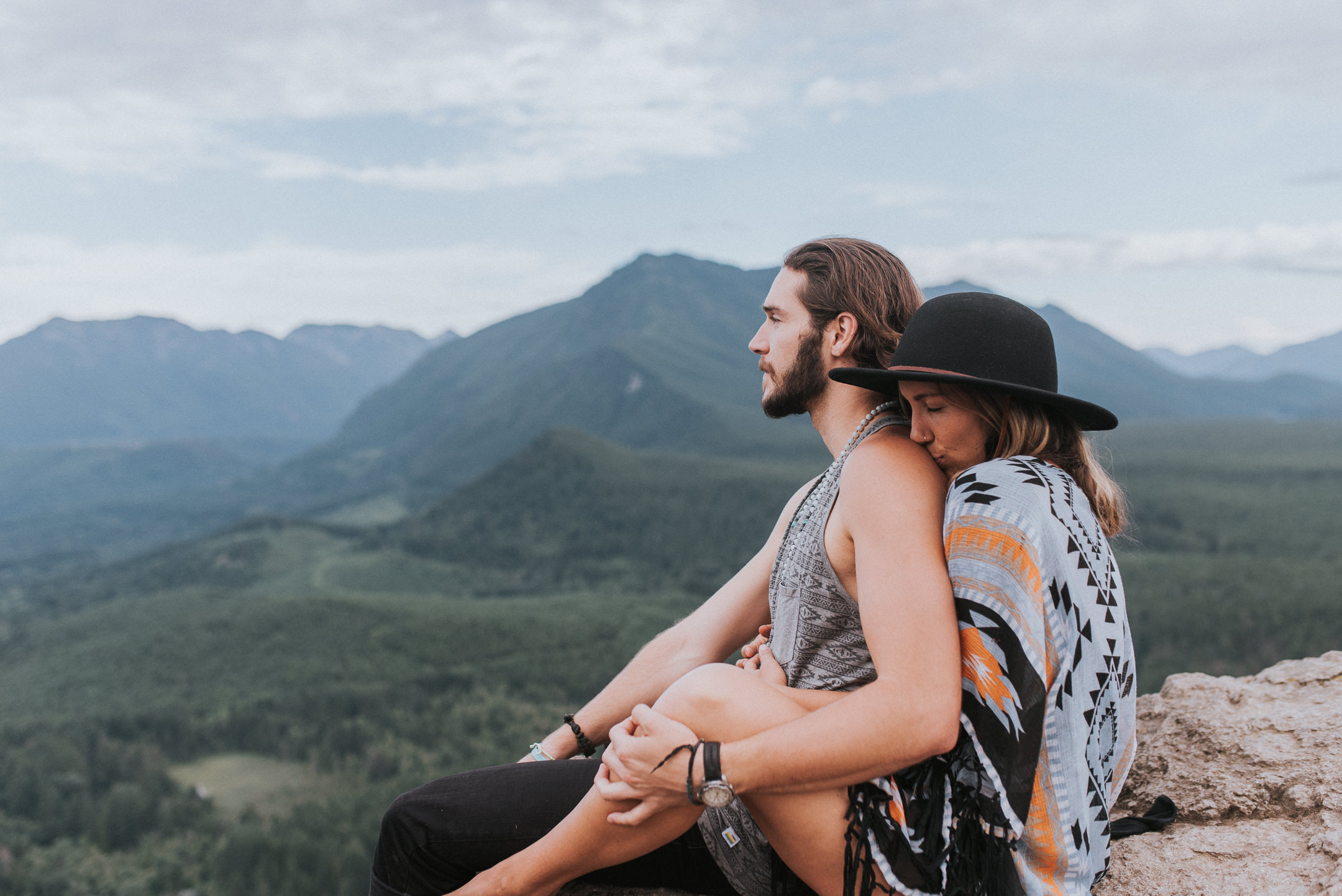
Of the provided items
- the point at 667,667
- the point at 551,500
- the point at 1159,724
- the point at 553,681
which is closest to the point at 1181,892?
the point at 1159,724

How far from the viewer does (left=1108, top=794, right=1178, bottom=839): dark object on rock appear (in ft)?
12.1

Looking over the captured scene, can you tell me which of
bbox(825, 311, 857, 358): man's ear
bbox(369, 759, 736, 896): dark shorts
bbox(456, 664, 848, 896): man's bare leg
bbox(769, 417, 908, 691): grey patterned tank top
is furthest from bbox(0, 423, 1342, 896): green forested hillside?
bbox(825, 311, 857, 358): man's ear

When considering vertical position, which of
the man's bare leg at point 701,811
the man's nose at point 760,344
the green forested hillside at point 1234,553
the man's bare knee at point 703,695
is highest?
the man's nose at point 760,344

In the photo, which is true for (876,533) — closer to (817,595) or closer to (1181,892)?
(817,595)

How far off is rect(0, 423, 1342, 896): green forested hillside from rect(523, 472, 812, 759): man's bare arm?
5061 centimetres

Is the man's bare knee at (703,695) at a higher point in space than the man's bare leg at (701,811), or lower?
higher

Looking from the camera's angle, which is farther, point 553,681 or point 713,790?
point 553,681

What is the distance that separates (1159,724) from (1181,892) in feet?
5.04

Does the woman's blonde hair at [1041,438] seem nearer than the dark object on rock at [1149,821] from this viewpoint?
Yes

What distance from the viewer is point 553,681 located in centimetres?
6856

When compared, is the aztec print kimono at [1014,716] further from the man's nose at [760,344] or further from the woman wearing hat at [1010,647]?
the man's nose at [760,344]

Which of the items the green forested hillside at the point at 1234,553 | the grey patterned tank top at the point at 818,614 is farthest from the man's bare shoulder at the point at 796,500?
the green forested hillside at the point at 1234,553

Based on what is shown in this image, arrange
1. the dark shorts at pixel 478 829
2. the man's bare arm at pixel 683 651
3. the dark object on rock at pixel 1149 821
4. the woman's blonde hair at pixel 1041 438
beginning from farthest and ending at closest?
1. the man's bare arm at pixel 683 651
2. the dark object on rock at pixel 1149 821
3. the dark shorts at pixel 478 829
4. the woman's blonde hair at pixel 1041 438

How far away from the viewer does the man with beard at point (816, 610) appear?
8.08ft
